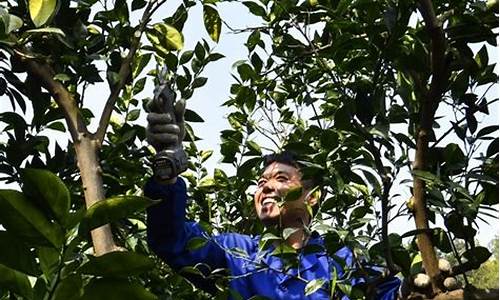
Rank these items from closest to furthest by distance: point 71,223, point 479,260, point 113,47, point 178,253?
point 71,223 → point 479,260 → point 113,47 → point 178,253

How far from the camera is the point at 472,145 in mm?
989

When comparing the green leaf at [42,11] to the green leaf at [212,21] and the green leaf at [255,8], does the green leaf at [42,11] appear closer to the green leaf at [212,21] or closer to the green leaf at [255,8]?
the green leaf at [212,21]

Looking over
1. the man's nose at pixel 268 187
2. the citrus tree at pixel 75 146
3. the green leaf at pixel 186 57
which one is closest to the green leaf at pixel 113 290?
the citrus tree at pixel 75 146

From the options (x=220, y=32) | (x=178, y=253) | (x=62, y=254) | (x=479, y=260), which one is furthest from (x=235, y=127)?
(x=62, y=254)

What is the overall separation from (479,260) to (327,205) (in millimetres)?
257

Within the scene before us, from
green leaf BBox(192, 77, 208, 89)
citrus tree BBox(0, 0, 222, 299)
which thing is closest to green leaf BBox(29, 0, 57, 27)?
citrus tree BBox(0, 0, 222, 299)

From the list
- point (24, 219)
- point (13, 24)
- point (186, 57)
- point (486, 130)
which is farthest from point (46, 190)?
point (186, 57)

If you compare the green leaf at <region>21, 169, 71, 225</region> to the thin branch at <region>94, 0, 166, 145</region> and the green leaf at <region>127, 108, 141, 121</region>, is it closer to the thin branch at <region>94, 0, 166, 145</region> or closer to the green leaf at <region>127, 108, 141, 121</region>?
the thin branch at <region>94, 0, 166, 145</region>

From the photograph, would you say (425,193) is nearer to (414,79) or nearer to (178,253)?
(414,79)

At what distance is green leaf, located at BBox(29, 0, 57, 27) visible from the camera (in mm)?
884

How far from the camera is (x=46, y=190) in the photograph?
20.6 inches

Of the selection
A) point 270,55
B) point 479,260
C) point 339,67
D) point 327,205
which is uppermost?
point 270,55

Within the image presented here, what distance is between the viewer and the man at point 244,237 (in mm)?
1148

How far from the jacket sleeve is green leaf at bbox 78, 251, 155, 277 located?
800mm
